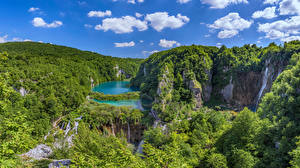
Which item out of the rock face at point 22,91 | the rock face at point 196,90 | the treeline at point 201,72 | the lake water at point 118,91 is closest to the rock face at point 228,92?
the treeline at point 201,72

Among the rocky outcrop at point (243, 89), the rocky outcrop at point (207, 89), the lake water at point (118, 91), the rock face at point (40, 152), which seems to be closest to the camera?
the rock face at point (40, 152)

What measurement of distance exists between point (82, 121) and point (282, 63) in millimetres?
45505

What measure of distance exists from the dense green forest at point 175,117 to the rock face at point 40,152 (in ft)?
3.05

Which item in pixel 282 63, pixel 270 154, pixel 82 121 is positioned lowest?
pixel 82 121

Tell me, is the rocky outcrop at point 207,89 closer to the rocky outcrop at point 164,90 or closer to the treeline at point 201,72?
the treeline at point 201,72

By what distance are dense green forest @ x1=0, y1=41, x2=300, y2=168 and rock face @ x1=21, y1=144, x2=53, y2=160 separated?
3.05 feet

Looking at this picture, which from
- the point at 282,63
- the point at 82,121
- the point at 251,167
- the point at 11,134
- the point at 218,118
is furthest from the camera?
the point at 82,121

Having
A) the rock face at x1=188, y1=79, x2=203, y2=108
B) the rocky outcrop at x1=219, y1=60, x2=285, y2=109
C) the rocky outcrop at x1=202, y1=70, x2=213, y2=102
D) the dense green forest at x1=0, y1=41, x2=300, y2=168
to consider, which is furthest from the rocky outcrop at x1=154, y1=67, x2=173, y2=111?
the rocky outcrop at x1=219, y1=60, x2=285, y2=109

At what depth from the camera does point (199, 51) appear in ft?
168

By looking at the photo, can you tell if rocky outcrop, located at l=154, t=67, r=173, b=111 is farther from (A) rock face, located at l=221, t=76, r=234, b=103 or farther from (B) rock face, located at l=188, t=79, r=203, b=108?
(A) rock face, located at l=221, t=76, r=234, b=103

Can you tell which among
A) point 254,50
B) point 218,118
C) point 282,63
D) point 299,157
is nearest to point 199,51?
point 254,50

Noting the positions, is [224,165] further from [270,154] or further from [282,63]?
[282,63]

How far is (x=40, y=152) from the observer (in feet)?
68.4

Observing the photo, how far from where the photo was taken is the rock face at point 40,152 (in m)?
19.5
